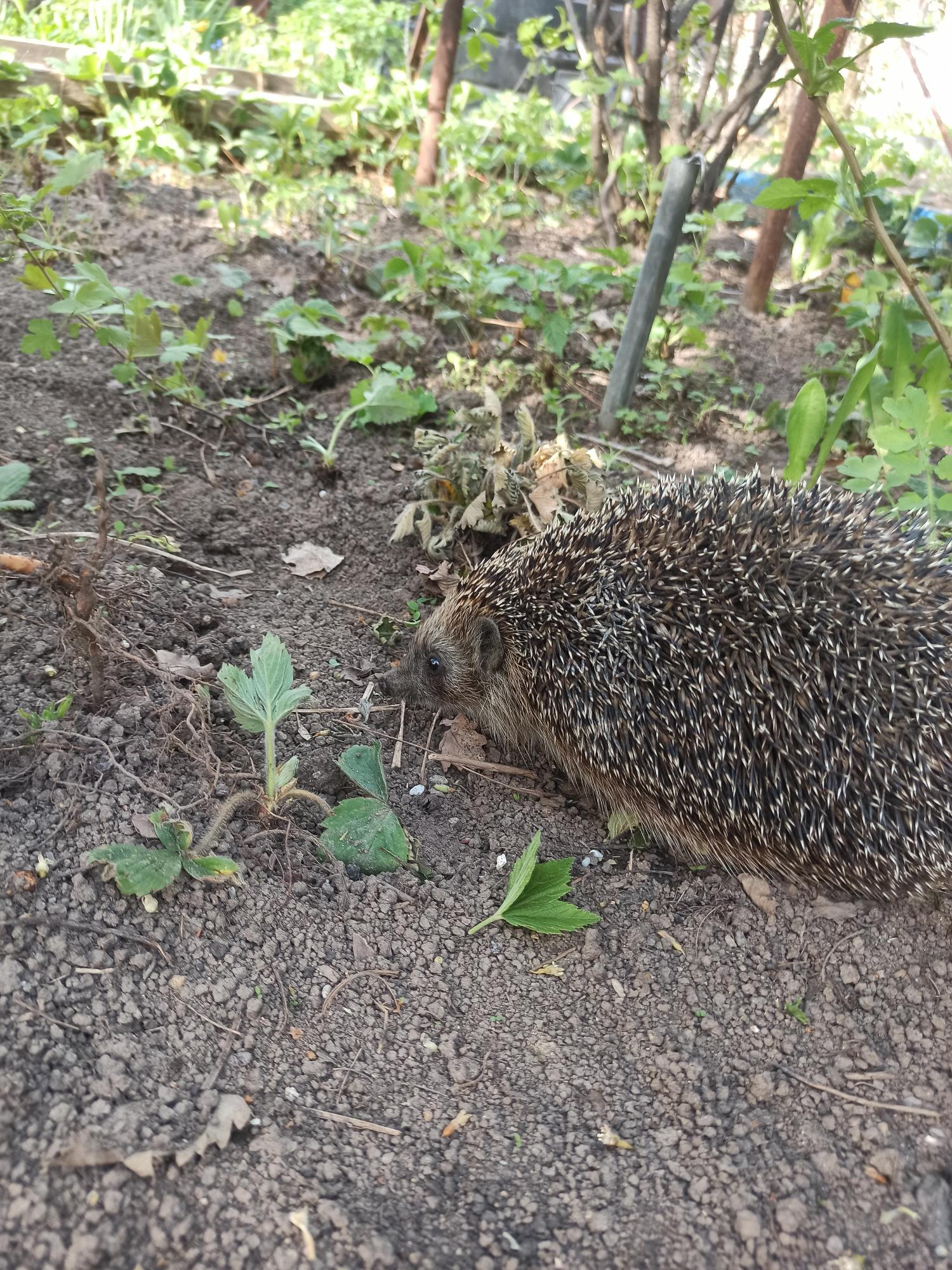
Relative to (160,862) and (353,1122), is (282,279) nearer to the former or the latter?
(160,862)

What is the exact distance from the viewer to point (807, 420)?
188 inches

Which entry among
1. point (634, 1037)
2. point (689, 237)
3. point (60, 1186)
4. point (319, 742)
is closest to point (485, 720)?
point (319, 742)

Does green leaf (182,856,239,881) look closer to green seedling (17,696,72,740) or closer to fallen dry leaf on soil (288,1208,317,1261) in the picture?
green seedling (17,696,72,740)

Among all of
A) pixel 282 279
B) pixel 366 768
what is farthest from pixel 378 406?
pixel 366 768

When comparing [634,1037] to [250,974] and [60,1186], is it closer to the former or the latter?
[250,974]

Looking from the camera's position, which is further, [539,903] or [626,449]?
[626,449]

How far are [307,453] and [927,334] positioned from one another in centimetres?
459

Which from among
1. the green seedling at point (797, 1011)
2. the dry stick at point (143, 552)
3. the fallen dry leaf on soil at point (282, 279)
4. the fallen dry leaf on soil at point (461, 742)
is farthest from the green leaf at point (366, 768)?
the fallen dry leaf on soil at point (282, 279)

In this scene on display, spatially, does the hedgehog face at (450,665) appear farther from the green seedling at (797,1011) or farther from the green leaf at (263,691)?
the green seedling at (797,1011)

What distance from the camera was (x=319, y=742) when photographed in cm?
389

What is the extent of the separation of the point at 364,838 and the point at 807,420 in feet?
10.1

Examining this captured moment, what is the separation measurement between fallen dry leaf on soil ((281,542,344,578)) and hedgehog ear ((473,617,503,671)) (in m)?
0.93

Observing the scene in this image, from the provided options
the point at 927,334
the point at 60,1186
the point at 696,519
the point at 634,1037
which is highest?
the point at 927,334

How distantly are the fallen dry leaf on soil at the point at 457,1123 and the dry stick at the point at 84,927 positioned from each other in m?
0.95
